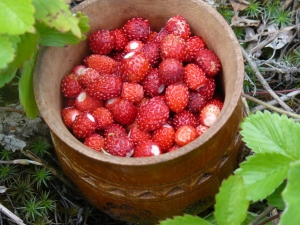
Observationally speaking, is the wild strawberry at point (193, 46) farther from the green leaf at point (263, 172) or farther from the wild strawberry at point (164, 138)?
the green leaf at point (263, 172)

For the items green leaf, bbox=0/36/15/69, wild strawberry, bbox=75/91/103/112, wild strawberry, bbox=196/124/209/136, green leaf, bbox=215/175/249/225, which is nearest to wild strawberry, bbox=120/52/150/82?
wild strawberry, bbox=75/91/103/112

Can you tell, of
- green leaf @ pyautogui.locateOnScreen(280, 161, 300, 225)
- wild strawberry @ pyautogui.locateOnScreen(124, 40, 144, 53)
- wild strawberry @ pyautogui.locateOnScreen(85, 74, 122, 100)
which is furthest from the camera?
wild strawberry @ pyautogui.locateOnScreen(124, 40, 144, 53)

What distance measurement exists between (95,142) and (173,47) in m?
0.34

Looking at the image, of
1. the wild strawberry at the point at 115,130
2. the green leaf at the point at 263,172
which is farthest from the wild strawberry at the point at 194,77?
the green leaf at the point at 263,172

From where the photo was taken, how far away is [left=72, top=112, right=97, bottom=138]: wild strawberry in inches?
53.6

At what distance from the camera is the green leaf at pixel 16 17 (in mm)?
984

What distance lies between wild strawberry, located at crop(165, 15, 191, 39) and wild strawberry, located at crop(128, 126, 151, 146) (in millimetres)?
307

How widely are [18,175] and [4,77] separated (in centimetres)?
45

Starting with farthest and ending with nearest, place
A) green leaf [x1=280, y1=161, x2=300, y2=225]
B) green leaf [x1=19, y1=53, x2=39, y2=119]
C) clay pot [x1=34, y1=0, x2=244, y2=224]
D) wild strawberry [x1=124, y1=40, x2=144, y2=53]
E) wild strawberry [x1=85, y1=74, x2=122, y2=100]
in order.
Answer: wild strawberry [x1=124, y1=40, x2=144, y2=53] < wild strawberry [x1=85, y1=74, x2=122, y2=100] < green leaf [x1=19, y1=53, x2=39, y2=119] < clay pot [x1=34, y1=0, x2=244, y2=224] < green leaf [x1=280, y1=161, x2=300, y2=225]

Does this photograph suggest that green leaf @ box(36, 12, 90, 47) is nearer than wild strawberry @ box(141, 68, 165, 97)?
Yes

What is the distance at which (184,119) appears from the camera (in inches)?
53.9

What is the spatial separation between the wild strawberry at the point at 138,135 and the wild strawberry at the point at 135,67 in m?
0.14

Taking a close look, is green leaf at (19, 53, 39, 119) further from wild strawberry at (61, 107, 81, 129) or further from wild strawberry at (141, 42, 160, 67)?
wild strawberry at (141, 42, 160, 67)

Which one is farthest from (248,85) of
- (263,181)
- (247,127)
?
(263,181)
